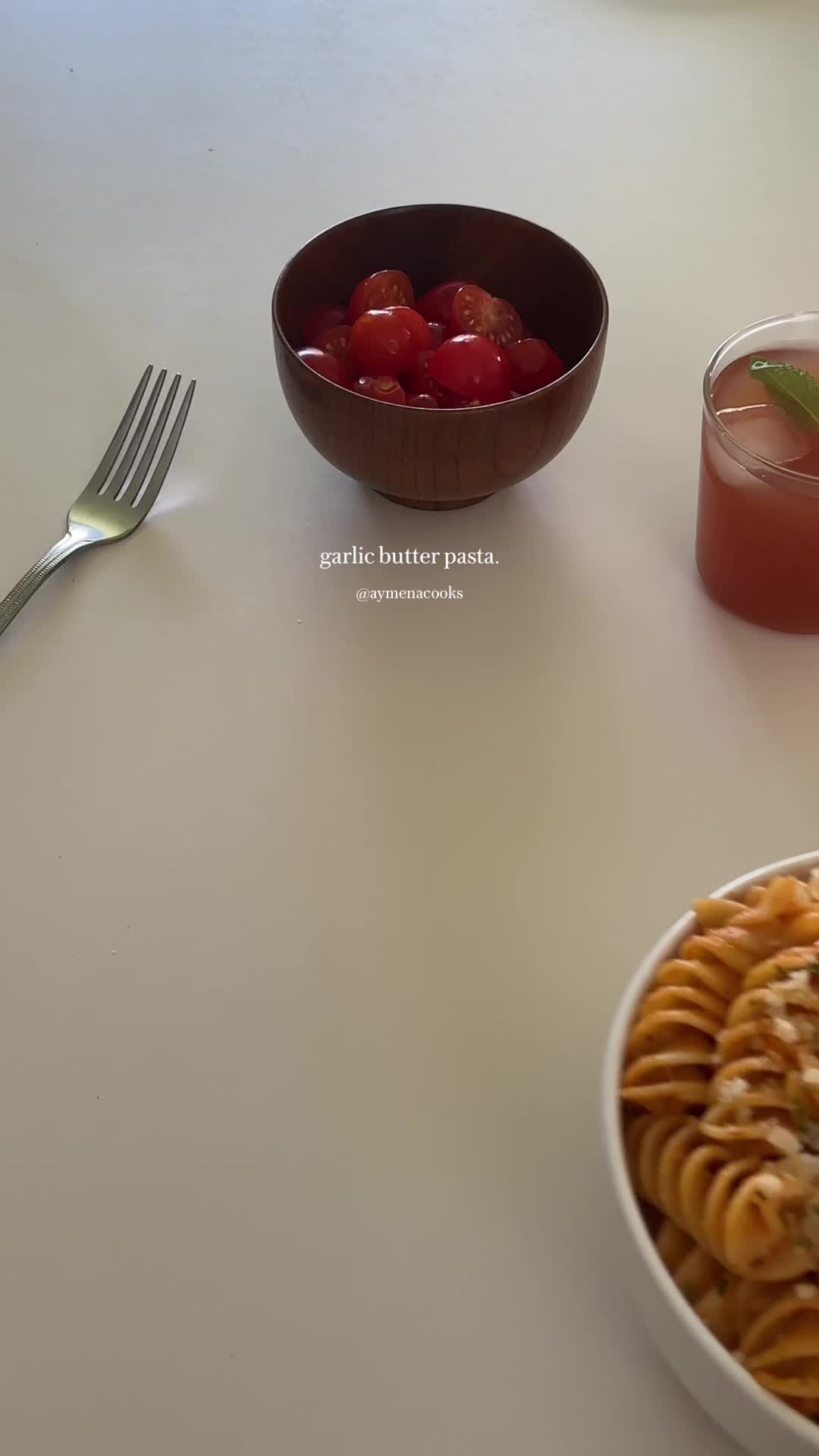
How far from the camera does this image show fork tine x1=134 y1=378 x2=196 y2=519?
0.85m

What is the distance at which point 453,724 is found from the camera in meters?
0.73

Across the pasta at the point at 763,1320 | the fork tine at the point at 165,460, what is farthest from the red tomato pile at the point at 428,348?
the pasta at the point at 763,1320

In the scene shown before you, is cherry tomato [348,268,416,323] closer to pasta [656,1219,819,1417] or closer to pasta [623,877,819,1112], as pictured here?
pasta [623,877,819,1112]

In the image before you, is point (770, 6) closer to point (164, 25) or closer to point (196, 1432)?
point (164, 25)

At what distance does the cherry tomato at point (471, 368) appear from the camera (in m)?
0.76

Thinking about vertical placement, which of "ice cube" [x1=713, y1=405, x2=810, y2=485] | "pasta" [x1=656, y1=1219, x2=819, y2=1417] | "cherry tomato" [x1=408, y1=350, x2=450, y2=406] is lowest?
"pasta" [x1=656, y1=1219, x2=819, y2=1417]

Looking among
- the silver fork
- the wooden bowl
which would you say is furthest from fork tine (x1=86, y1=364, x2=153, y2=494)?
the wooden bowl

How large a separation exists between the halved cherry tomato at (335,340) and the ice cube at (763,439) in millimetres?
268

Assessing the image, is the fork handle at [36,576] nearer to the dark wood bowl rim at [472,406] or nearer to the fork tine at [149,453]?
the fork tine at [149,453]

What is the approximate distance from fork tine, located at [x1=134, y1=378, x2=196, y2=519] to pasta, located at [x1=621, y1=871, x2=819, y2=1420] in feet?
1.69

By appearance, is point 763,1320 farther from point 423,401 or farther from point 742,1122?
point 423,401

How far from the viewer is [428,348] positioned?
0.81 m

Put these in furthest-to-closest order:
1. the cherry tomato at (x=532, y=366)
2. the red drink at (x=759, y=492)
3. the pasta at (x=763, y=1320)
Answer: the cherry tomato at (x=532, y=366) < the red drink at (x=759, y=492) < the pasta at (x=763, y=1320)

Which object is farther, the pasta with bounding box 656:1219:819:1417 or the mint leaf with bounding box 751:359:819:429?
the mint leaf with bounding box 751:359:819:429
